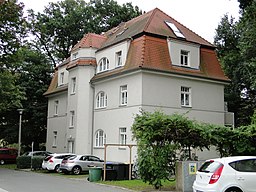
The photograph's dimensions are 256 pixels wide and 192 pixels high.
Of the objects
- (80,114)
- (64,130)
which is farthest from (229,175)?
(64,130)

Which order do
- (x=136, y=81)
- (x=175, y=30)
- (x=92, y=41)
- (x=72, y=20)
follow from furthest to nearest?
1. (x=72, y=20)
2. (x=92, y=41)
3. (x=175, y=30)
4. (x=136, y=81)

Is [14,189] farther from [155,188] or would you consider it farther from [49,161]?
[49,161]

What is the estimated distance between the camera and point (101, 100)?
3272 cm

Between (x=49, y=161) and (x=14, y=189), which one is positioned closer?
(x=14, y=189)

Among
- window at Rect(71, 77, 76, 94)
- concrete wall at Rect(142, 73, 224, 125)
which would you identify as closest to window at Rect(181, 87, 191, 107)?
concrete wall at Rect(142, 73, 224, 125)

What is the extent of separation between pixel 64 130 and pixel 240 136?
24273mm

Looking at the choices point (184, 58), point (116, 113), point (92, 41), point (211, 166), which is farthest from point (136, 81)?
point (211, 166)

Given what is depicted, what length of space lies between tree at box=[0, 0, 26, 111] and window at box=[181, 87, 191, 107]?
531 inches

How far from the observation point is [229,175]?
1212cm

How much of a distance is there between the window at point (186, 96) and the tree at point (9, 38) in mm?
13485

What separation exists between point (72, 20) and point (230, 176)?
40079 mm

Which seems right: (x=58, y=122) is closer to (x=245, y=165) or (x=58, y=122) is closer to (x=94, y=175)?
(x=94, y=175)

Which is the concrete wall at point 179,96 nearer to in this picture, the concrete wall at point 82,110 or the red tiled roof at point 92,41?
the concrete wall at point 82,110

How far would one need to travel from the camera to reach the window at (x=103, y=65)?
107 feet
